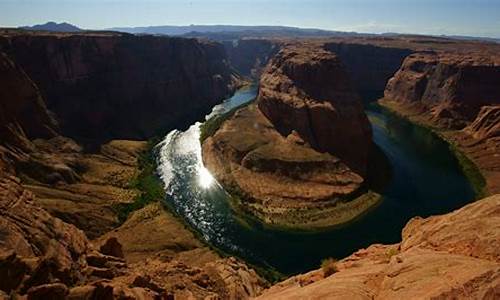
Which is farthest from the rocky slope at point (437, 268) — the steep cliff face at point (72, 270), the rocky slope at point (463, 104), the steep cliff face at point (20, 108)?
the rocky slope at point (463, 104)

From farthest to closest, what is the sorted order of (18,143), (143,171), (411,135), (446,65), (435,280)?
(446,65)
(411,135)
(143,171)
(18,143)
(435,280)

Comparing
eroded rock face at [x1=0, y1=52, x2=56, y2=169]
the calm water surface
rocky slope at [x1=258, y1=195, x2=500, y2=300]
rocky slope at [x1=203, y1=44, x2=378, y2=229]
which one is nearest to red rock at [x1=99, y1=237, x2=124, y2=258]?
rocky slope at [x1=258, y1=195, x2=500, y2=300]

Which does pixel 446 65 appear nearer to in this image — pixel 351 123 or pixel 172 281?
pixel 351 123

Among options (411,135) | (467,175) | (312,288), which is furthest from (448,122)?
(312,288)

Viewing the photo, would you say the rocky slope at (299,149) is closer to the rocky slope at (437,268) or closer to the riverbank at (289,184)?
the riverbank at (289,184)

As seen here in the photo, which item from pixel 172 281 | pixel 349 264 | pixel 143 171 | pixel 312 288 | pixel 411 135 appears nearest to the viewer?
pixel 312 288

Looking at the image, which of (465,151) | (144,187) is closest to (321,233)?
(144,187)

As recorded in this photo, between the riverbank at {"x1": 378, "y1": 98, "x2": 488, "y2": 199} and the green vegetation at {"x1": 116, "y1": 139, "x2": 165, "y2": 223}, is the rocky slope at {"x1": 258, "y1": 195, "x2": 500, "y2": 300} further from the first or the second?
the riverbank at {"x1": 378, "y1": 98, "x2": 488, "y2": 199}
